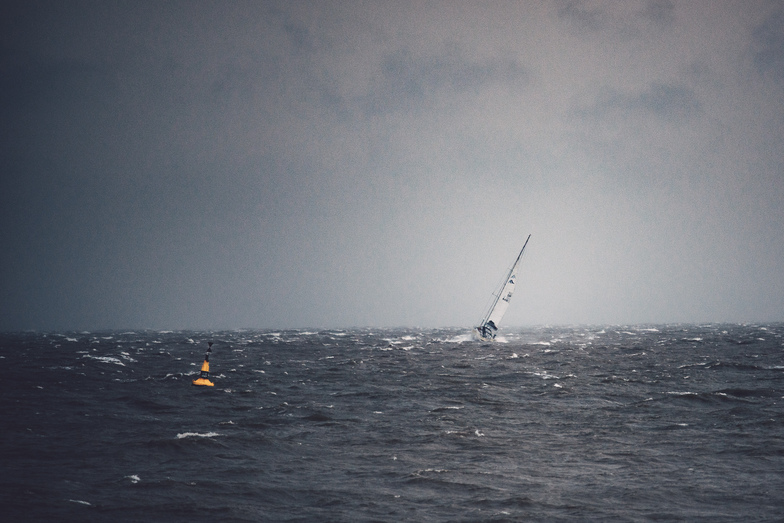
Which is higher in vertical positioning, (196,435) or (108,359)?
(196,435)

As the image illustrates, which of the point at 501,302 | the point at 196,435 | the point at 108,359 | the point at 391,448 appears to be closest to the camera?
the point at 391,448

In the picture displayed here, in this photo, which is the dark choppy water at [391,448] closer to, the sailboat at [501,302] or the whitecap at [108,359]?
the whitecap at [108,359]

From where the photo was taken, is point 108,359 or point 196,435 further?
point 108,359

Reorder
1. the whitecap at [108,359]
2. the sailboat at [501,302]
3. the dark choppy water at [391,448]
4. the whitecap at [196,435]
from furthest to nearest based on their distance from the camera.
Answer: the sailboat at [501,302], the whitecap at [108,359], the whitecap at [196,435], the dark choppy water at [391,448]

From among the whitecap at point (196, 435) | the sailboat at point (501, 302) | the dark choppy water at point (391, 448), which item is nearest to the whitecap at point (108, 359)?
the dark choppy water at point (391, 448)

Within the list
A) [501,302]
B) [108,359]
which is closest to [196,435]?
[108,359]

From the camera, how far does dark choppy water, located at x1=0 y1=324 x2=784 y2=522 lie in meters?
13.8

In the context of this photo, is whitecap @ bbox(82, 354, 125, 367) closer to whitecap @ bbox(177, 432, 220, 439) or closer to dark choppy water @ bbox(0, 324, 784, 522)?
dark choppy water @ bbox(0, 324, 784, 522)

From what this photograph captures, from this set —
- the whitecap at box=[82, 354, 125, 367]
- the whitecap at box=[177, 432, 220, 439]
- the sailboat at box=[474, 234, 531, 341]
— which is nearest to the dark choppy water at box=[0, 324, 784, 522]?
the whitecap at box=[177, 432, 220, 439]

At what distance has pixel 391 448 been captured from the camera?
19.6m

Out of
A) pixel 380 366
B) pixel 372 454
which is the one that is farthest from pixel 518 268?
pixel 372 454

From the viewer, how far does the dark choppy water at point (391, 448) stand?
544 inches

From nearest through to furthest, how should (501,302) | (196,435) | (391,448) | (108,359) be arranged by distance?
(391,448)
(196,435)
(108,359)
(501,302)

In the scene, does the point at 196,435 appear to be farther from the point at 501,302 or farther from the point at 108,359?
the point at 501,302
